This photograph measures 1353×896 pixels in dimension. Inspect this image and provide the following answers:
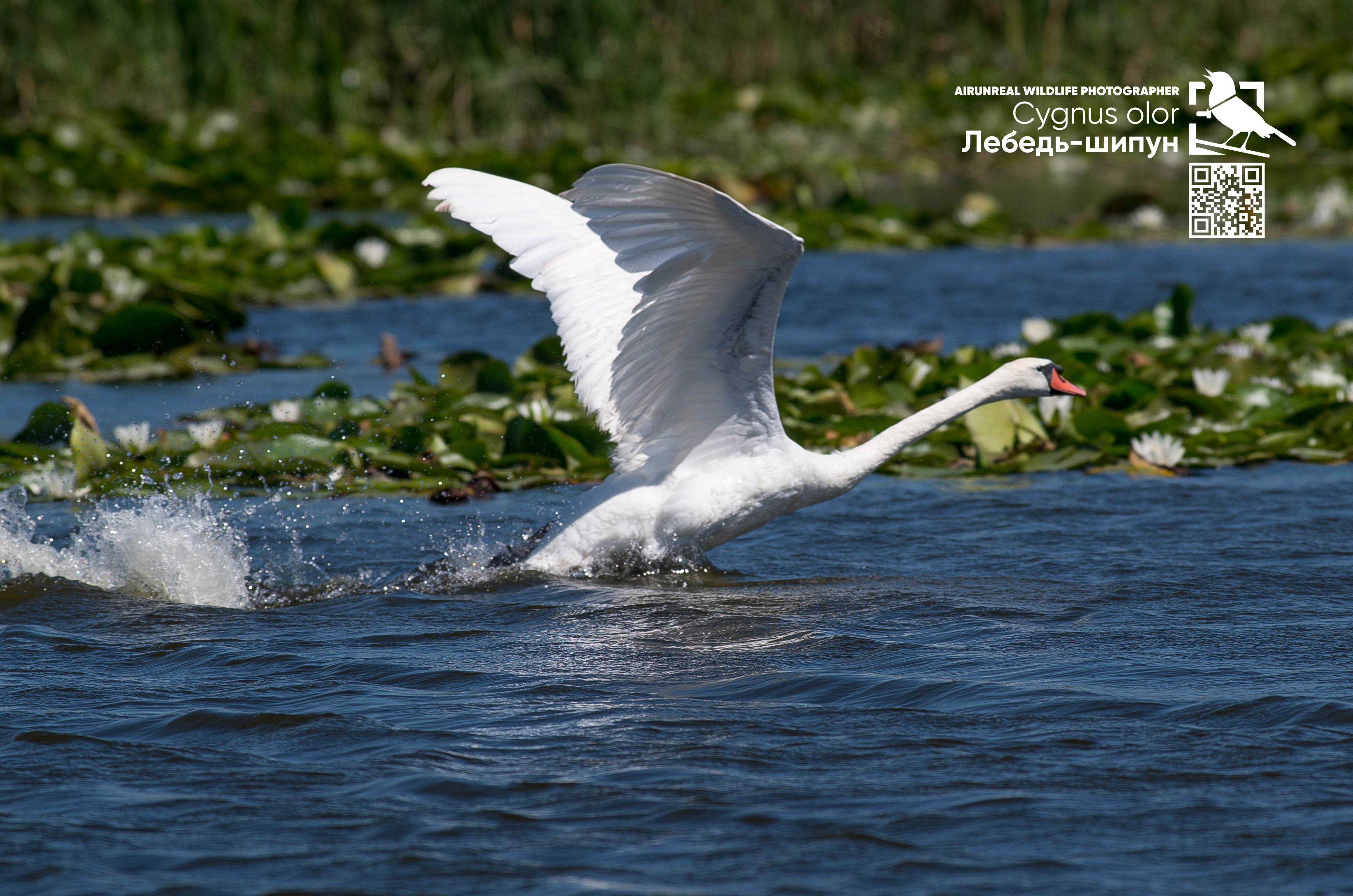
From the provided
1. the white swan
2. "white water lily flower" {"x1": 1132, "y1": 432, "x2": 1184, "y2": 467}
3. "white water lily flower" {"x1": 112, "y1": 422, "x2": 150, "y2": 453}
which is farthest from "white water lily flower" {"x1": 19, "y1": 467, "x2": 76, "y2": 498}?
"white water lily flower" {"x1": 1132, "y1": 432, "x2": 1184, "y2": 467}

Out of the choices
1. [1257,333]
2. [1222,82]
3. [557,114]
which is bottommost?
[1257,333]

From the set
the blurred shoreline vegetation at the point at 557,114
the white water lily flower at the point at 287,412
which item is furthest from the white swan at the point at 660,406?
the blurred shoreline vegetation at the point at 557,114

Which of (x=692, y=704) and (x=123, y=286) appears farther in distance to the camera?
(x=123, y=286)

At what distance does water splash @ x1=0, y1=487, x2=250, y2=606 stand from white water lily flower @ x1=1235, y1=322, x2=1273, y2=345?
225 inches

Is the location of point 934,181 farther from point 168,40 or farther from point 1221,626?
point 1221,626

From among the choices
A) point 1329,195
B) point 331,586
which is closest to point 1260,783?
point 331,586

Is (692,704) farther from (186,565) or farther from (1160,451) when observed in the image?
(1160,451)

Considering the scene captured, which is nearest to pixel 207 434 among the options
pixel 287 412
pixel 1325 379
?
pixel 287 412

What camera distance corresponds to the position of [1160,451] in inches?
291

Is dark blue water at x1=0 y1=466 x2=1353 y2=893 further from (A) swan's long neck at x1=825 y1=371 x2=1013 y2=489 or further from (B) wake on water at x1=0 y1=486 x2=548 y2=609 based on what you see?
(A) swan's long neck at x1=825 y1=371 x2=1013 y2=489

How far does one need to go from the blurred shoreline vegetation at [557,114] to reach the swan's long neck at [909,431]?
806 cm

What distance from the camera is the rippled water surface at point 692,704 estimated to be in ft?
11.6

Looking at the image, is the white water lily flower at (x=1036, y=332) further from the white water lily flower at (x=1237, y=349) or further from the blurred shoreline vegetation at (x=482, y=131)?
the blurred shoreline vegetation at (x=482, y=131)

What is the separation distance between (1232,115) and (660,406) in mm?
16965
